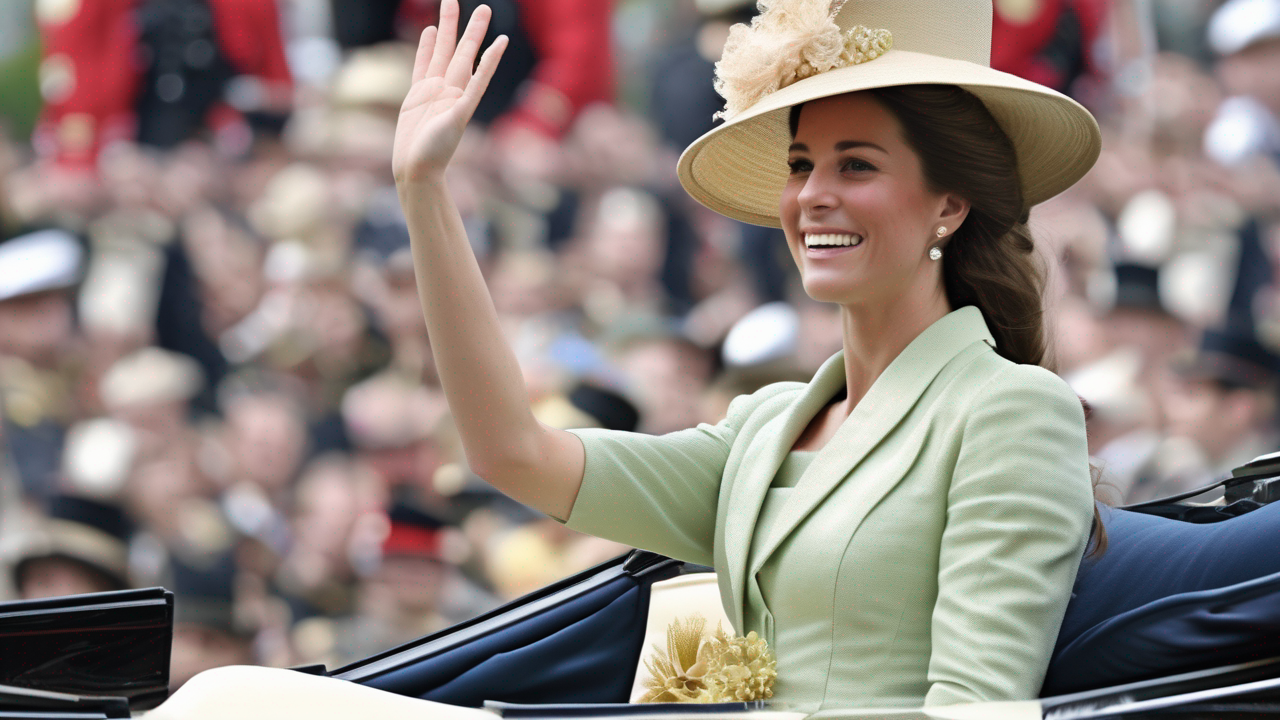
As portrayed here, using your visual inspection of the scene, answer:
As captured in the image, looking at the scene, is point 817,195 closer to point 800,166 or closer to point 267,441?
point 800,166

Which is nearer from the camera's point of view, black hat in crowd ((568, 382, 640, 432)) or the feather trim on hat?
the feather trim on hat

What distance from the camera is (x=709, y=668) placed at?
1630 millimetres

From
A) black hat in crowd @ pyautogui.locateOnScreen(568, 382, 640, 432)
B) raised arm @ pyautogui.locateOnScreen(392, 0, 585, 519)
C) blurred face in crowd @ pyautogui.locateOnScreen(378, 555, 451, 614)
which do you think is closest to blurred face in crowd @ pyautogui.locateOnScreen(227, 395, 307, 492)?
blurred face in crowd @ pyautogui.locateOnScreen(378, 555, 451, 614)

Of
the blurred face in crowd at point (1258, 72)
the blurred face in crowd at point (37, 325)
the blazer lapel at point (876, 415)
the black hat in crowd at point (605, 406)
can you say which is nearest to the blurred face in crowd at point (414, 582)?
the black hat in crowd at point (605, 406)

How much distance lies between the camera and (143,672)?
157 cm

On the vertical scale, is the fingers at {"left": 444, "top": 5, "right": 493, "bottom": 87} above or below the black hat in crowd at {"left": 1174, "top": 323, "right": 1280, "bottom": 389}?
below

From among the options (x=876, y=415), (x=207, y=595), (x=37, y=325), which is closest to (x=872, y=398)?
(x=876, y=415)

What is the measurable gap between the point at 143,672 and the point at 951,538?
0.90 meters

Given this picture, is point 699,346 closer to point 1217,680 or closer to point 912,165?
point 912,165

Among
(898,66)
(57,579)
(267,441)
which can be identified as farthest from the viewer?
(267,441)

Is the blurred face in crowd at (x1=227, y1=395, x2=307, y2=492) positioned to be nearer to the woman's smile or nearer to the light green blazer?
the light green blazer

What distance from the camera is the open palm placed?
57.4 inches

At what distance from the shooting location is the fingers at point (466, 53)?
1533mm

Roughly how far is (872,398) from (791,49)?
423mm
